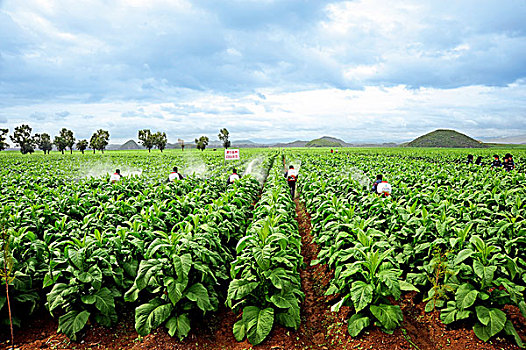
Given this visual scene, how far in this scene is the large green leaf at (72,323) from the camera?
13.6ft

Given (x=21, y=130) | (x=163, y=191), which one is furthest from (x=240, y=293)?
(x=21, y=130)

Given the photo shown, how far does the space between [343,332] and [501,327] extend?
209 cm

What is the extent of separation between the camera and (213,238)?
17.9 ft

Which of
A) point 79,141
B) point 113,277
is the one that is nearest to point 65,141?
point 79,141

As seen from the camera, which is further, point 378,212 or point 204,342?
point 378,212

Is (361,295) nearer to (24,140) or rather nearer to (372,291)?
(372,291)

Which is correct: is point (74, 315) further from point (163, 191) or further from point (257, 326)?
point (163, 191)

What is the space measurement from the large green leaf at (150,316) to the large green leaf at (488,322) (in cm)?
434

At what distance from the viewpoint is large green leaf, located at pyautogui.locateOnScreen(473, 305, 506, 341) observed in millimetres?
4000

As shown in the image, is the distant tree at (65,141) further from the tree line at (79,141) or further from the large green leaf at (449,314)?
the large green leaf at (449,314)

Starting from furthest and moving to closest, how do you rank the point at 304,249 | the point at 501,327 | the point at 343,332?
the point at 304,249
the point at 343,332
the point at 501,327

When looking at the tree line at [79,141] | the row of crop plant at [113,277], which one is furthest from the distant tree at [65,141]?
the row of crop plant at [113,277]

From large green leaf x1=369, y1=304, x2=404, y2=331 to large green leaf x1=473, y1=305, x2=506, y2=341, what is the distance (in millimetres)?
1052

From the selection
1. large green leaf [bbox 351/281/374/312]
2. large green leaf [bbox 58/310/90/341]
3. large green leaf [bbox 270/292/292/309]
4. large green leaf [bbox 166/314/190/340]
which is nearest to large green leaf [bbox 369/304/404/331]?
large green leaf [bbox 351/281/374/312]
